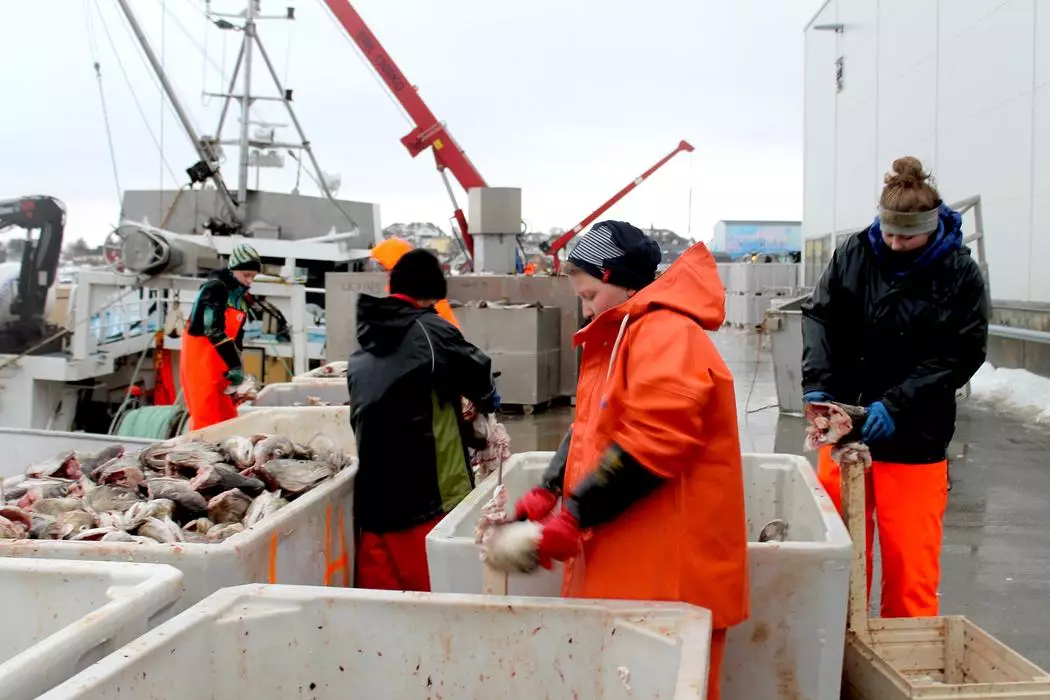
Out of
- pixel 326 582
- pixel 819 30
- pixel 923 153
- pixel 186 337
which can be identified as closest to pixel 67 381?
pixel 186 337

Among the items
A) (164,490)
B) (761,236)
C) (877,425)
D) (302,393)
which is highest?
(761,236)

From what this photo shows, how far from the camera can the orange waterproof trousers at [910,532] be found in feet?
10.2

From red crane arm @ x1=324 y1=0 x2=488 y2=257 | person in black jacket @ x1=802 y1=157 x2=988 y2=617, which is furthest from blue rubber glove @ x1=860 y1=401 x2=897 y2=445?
red crane arm @ x1=324 y1=0 x2=488 y2=257

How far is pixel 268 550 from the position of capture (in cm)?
302

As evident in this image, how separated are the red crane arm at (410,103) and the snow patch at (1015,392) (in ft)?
26.8

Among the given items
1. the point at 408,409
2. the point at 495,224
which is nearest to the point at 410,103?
the point at 495,224

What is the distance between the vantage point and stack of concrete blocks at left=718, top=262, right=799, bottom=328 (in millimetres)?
23188

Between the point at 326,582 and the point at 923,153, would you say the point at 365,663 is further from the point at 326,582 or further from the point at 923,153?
the point at 923,153

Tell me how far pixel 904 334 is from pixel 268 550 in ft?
7.51

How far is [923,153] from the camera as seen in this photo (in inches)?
561

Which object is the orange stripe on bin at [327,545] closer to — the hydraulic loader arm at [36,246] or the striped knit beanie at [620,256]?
the striped knit beanie at [620,256]

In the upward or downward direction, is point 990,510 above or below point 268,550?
below

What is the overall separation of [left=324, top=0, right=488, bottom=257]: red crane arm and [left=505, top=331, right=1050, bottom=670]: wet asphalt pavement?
5953 millimetres

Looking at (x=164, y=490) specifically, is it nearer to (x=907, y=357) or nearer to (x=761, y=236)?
(x=907, y=357)
